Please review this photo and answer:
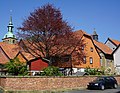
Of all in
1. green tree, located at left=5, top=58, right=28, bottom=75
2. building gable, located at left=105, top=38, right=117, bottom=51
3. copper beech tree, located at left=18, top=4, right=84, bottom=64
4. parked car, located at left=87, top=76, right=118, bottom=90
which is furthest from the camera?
building gable, located at left=105, top=38, right=117, bottom=51

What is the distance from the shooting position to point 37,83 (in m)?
25.6

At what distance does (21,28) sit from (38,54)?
5.69 m

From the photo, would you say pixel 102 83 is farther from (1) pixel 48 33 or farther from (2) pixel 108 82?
(1) pixel 48 33

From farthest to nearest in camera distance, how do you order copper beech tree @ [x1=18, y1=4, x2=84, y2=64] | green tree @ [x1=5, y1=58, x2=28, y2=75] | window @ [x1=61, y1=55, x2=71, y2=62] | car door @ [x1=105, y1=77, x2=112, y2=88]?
window @ [x1=61, y1=55, x2=71, y2=62], copper beech tree @ [x1=18, y1=4, x2=84, y2=64], car door @ [x1=105, y1=77, x2=112, y2=88], green tree @ [x1=5, y1=58, x2=28, y2=75]

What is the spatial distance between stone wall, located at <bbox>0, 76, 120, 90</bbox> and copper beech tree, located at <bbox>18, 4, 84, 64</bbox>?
37.2ft

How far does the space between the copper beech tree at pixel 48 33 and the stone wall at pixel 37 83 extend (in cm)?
1135

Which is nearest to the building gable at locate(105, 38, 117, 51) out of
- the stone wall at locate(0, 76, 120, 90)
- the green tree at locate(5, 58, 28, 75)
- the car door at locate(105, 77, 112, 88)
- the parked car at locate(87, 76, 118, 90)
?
the parked car at locate(87, 76, 118, 90)

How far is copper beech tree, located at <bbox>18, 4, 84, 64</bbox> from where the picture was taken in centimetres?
3847

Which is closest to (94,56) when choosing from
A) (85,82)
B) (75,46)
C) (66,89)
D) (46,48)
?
(75,46)

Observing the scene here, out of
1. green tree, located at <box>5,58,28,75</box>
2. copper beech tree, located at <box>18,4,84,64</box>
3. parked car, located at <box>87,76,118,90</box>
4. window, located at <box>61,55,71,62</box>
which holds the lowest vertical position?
parked car, located at <box>87,76,118,90</box>

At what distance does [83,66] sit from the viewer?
52.3 meters

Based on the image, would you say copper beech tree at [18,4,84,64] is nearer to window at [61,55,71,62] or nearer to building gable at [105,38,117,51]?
window at [61,55,71,62]

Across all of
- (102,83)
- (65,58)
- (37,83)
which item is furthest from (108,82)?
(65,58)

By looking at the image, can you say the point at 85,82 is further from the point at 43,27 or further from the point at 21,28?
the point at 21,28
